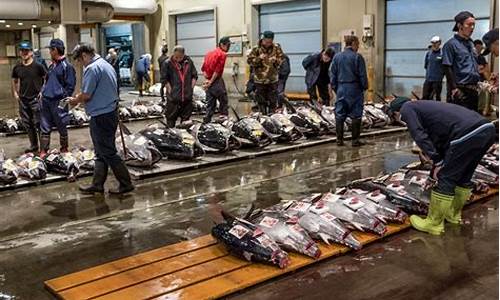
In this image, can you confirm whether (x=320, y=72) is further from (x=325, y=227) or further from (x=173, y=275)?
(x=173, y=275)

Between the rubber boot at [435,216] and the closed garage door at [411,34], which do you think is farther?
the closed garage door at [411,34]

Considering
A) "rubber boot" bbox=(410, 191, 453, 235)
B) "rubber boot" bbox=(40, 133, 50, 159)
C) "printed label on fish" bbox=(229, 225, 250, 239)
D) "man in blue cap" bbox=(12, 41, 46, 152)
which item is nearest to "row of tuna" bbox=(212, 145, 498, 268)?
"printed label on fish" bbox=(229, 225, 250, 239)

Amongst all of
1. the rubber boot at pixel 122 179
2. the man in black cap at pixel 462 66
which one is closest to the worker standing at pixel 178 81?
the rubber boot at pixel 122 179

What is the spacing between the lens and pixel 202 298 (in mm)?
3539

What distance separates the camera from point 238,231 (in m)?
4.14

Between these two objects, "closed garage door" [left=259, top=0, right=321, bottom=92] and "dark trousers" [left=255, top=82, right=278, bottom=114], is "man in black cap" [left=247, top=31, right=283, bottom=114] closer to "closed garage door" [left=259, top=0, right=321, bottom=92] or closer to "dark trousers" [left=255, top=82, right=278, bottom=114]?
"dark trousers" [left=255, top=82, right=278, bottom=114]

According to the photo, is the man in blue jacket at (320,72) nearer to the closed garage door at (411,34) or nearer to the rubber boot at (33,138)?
the closed garage door at (411,34)

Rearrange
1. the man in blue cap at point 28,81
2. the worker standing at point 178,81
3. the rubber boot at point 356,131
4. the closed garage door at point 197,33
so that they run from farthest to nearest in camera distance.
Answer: the closed garage door at point 197,33
the worker standing at point 178,81
the rubber boot at point 356,131
the man in blue cap at point 28,81

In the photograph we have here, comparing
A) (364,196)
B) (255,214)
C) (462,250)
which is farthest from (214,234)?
(462,250)

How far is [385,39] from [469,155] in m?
11.4

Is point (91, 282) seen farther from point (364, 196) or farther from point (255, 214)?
point (364, 196)

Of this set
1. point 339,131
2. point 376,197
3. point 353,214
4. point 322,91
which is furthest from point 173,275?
point 322,91

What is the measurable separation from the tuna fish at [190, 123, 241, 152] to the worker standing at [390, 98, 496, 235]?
3665 mm

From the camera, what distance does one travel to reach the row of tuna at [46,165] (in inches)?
260
